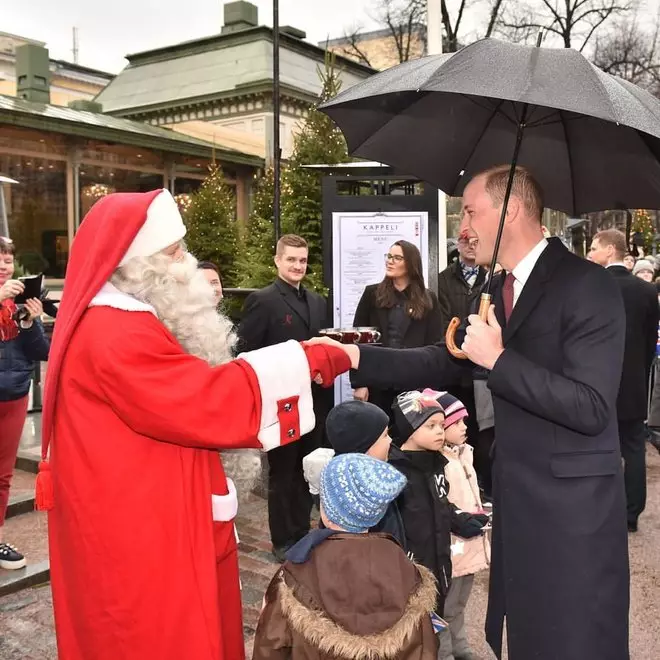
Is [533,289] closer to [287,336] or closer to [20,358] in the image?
[287,336]

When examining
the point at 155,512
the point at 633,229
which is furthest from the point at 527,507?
the point at 633,229

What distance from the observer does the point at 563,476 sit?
99.4 inches

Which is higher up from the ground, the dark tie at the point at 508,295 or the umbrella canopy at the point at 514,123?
the umbrella canopy at the point at 514,123

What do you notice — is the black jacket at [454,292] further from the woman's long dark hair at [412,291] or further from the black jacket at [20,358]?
the black jacket at [20,358]

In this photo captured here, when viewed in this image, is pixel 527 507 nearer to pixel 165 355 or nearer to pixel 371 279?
pixel 165 355

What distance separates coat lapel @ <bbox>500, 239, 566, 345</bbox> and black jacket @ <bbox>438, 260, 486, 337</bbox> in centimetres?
427

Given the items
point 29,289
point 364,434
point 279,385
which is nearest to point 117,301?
point 279,385

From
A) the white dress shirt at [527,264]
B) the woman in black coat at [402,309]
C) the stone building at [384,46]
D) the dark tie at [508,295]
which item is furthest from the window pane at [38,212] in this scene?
the white dress shirt at [527,264]

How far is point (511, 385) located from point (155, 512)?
3.97 feet

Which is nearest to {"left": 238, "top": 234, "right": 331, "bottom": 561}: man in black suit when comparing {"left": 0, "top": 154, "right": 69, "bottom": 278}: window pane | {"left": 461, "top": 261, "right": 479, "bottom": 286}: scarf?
{"left": 461, "top": 261, "right": 479, "bottom": 286}: scarf

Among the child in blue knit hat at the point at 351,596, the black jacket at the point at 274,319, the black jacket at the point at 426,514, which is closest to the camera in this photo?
the child in blue knit hat at the point at 351,596

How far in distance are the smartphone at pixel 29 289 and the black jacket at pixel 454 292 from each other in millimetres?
3600

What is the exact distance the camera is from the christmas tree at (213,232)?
603 inches

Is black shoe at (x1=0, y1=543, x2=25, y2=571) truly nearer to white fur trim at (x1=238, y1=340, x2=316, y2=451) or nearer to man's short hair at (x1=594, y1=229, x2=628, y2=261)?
white fur trim at (x1=238, y1=340, x2=316, y2=451)
